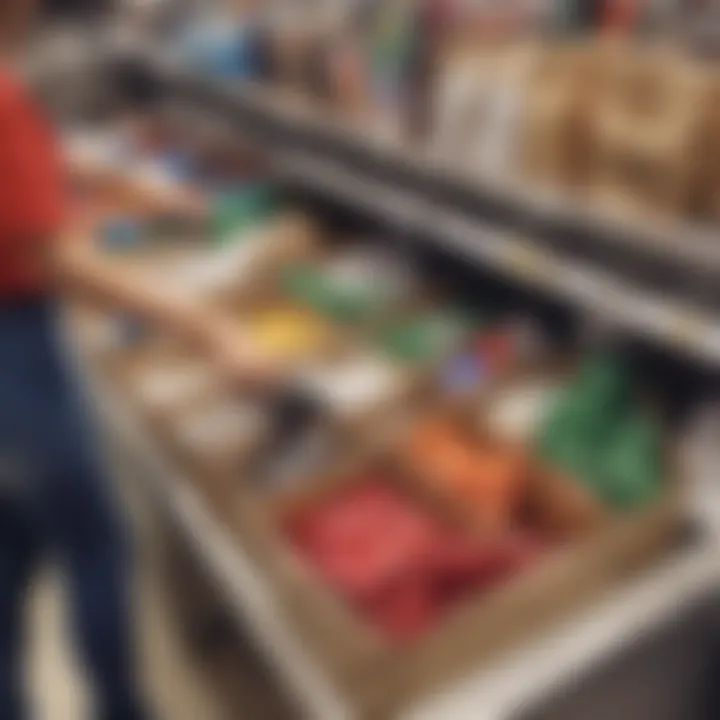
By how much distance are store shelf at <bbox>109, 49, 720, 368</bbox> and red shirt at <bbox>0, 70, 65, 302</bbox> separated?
0.73m

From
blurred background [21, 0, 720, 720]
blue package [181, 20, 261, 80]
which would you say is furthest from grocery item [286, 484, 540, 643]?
blue package [181, 20, 261, 80]

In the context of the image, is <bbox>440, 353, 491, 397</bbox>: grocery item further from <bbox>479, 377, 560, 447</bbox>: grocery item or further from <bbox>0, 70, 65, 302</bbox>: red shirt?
<bbox>0, 70, 65, 302</bbox>: red shirt

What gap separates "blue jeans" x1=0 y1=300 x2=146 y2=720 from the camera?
1341 mm

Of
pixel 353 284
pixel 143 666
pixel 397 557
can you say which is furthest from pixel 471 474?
pixel 353 284

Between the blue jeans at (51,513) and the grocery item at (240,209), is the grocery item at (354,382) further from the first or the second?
the grocery item at (240,209)

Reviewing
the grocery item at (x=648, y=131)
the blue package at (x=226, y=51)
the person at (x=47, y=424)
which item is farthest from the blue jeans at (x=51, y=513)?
the blue package at (x=226, y=51)

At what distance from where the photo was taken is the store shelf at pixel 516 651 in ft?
3.67

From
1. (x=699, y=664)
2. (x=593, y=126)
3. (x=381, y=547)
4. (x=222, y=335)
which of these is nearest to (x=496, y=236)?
(x=593, y=126)

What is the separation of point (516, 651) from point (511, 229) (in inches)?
31.0

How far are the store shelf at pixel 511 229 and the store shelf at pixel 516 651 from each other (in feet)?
1.10

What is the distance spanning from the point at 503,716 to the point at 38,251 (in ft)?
2.47

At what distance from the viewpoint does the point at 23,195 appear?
126cm

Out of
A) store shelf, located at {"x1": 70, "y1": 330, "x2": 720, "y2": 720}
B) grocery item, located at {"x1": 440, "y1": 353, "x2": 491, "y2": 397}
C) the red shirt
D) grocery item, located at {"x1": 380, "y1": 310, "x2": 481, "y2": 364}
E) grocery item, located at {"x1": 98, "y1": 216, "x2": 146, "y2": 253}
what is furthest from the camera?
grocery item, located at {"x1": 98, "y1": 216, "x2": 146, "y2": 253}

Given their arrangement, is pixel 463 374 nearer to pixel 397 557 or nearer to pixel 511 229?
pixel 511 229
